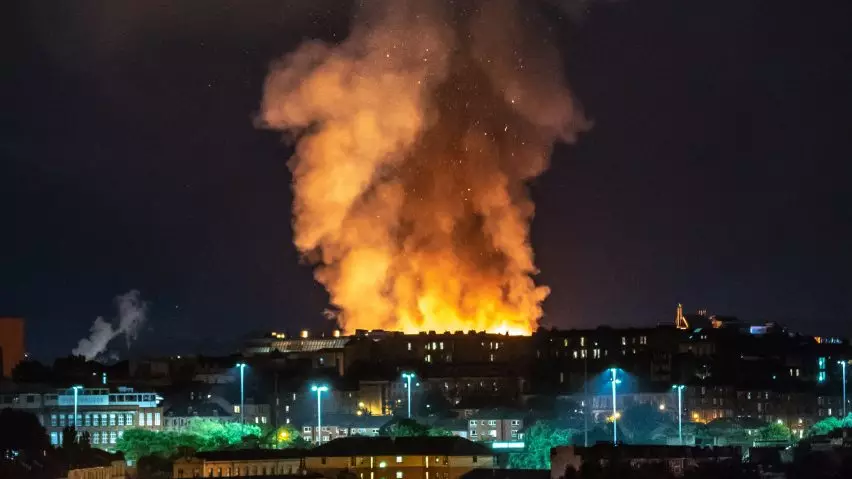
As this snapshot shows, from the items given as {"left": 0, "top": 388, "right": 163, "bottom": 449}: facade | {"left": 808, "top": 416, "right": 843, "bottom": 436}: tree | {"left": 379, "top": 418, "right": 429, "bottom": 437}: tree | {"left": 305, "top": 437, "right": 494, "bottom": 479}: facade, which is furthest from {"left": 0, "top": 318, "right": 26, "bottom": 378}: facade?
{"left": 808, "top": 416, "right": 843, "bottom": 436}: tree

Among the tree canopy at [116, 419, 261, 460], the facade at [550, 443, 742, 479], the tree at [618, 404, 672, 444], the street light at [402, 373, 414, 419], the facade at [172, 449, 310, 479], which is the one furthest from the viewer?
the street light at [402, 373, 414, 419]

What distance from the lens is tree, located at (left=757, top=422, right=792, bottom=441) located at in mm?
115062

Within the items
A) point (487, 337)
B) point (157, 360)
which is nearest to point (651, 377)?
point (487, 337)

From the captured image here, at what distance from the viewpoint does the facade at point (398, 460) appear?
319 feet

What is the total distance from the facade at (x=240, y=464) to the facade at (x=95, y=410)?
13939mm

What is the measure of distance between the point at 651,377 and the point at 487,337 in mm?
9722

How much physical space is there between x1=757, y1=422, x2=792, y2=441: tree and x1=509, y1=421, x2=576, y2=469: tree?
1096 cm

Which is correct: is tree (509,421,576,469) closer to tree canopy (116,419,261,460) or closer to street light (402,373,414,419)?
tree canopy (116,419,261,460)

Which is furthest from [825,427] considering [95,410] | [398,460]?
[95,410]

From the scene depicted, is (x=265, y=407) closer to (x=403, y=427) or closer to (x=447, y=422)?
(x=447, y=422)

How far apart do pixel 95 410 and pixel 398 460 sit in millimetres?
22684

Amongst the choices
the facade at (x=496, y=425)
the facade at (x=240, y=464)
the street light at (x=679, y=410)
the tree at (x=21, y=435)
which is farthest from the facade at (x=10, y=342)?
the facade at (x=240, y=464)

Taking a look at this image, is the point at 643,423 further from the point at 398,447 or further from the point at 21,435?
the point at 21,435

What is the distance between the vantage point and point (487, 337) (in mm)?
140125
